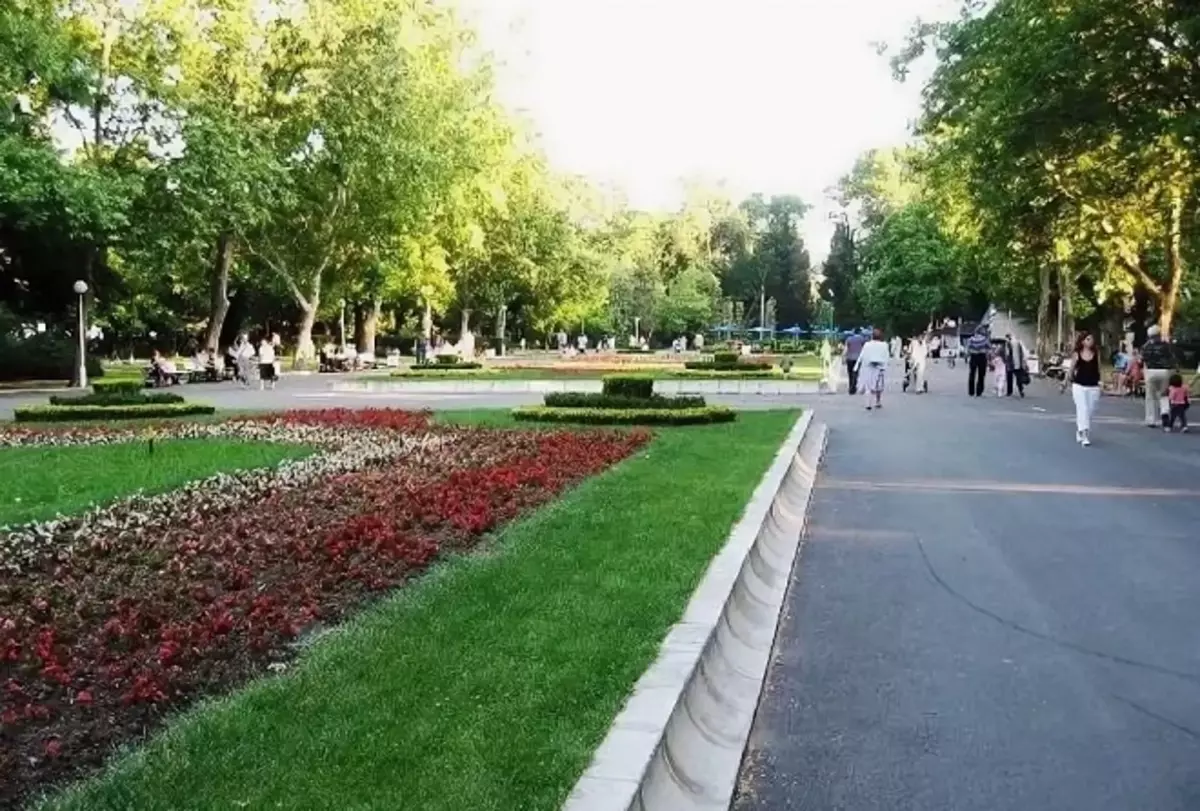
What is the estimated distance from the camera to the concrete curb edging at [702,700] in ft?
14.1

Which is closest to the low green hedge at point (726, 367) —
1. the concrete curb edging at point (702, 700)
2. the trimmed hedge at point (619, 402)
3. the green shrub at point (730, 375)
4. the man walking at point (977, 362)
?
the green shrub at point (730, 375)

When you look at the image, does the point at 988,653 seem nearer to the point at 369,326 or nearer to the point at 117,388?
the point at 117,388

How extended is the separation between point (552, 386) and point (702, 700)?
28510mm

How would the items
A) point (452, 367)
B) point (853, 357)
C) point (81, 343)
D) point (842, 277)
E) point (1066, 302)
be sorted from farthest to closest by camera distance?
1. point (842, 277)
2. point (1066, 302)
3. point (452, 367)
4. point (81, 343)
5. point (853, 357)

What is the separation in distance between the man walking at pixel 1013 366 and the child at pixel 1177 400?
10395 mm

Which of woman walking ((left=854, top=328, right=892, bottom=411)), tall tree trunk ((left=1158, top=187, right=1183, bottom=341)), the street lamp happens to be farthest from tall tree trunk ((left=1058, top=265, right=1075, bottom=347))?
the street lamp

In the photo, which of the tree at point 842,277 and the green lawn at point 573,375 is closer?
the green lawn at point 573,375

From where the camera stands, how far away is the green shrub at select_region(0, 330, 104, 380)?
1602 inches

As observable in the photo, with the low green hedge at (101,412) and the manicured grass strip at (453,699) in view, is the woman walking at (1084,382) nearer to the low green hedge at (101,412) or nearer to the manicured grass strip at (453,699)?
the manicured grass strip at (453,699)

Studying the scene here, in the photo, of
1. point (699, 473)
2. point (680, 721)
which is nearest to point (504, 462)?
point (699, 473)

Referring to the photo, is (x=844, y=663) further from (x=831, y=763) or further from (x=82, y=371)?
(x=82, y=371)

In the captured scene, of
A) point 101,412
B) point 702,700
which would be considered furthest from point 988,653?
point 101,412

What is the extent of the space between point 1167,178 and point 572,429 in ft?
71.4

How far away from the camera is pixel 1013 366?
1248 inches
